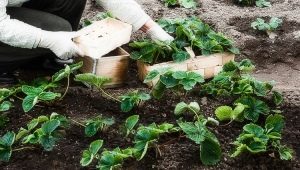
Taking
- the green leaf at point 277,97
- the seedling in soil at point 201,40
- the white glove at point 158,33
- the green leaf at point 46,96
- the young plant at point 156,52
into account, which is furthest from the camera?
the white glove at point 158,33

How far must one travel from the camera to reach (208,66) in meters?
3.44

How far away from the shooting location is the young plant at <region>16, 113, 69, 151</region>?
2674mm

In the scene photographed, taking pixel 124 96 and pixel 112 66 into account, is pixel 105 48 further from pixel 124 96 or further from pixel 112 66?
pixel 124 96

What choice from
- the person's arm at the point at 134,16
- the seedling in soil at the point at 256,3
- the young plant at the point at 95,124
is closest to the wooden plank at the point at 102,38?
the person's arm at the point at 134,16

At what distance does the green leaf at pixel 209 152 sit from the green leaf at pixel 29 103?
84cm

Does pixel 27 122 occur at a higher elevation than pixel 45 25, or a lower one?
lower

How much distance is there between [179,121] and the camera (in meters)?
2.86

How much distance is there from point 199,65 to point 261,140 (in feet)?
2.76

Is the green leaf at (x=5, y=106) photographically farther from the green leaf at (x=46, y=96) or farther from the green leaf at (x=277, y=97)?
the green leaf at (x=277, y=97)

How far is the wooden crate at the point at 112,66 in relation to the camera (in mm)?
3234

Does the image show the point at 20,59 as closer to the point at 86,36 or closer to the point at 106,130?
the point at 86,36

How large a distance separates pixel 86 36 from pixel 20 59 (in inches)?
19.2

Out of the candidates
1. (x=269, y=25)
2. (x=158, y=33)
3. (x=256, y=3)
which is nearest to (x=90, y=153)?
(x=158, y=33)

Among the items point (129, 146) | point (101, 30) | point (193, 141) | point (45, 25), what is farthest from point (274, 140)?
point (45, 25)
